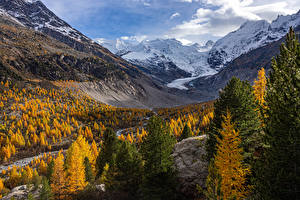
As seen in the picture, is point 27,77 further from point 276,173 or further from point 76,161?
point 276,173

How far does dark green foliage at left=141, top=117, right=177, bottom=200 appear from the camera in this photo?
20.4 meters

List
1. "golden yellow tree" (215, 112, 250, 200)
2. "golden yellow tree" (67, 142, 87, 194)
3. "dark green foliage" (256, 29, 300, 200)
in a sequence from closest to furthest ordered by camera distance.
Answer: "dark green foliage" (256, 29, 300, 200) < "golden yellow tree" (215, 112, 250, 200) < "golden yellow tree" (67, 142, 87, 194)

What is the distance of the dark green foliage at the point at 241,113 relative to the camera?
17.5 meters

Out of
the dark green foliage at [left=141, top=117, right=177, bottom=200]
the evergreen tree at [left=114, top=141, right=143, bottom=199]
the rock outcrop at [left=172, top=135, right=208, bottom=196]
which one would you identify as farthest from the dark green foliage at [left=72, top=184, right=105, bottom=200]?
the rock outcrop at [left=172, top=135, right=208, bottom=196]

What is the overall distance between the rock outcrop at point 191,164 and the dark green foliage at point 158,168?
141 cm

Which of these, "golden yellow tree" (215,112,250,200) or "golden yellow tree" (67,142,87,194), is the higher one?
"golden yellow tree" (215,112,250,200)

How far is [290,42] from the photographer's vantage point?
36.4 feet

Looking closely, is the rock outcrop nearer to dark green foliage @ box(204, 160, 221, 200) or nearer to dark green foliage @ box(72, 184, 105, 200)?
dark green foliage @ box(204, 160, 221, 200)

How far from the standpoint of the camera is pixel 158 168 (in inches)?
813

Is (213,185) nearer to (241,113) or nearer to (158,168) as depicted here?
(241,113)

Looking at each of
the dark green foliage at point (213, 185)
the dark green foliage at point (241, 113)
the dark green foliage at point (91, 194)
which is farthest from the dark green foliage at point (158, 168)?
the dark green foliage at point (213, 185)

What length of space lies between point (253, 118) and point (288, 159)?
30.4 ft

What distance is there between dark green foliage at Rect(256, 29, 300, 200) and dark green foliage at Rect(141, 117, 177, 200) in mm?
11423

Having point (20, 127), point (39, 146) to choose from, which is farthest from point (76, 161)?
point (20, 127)
